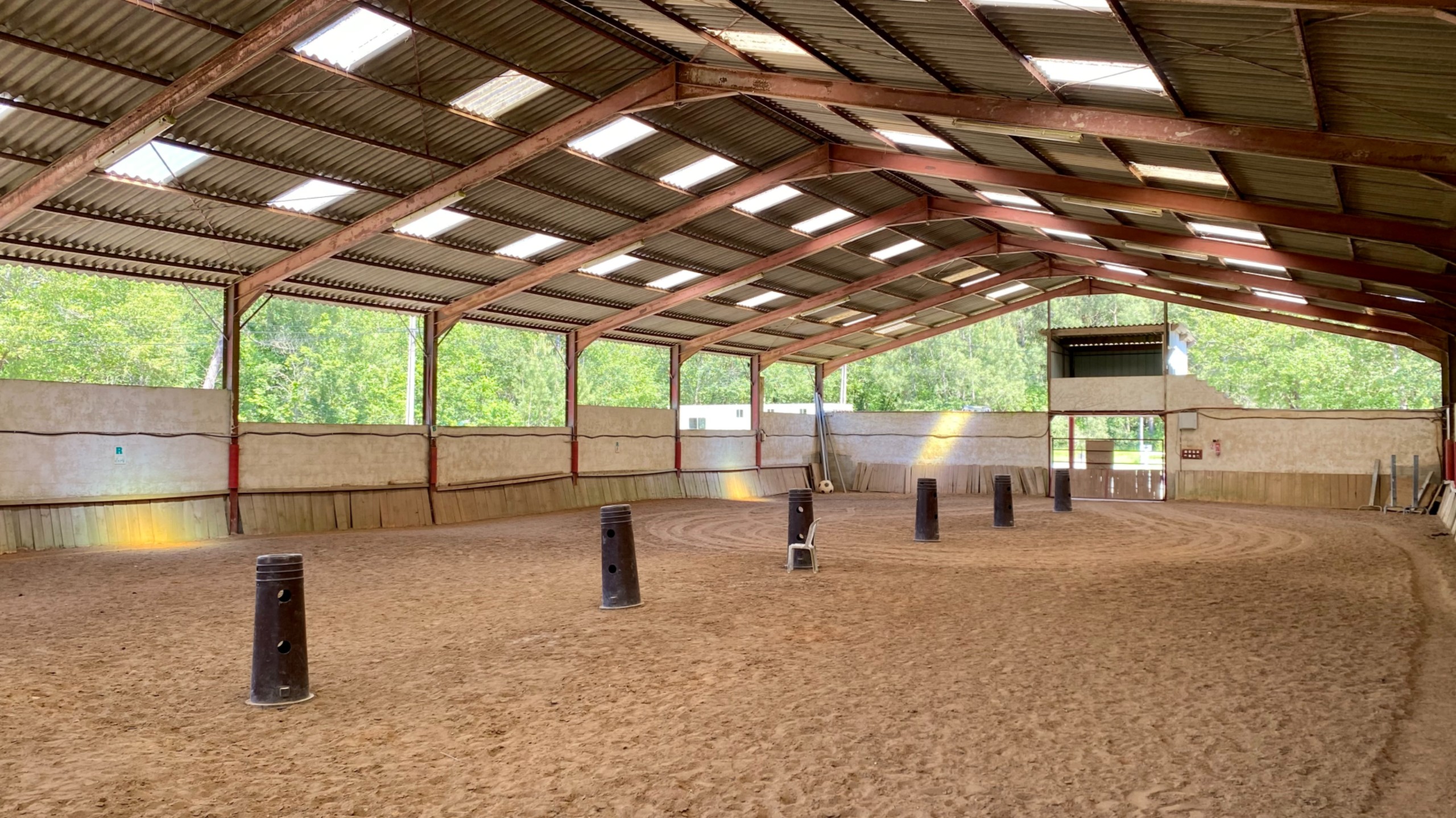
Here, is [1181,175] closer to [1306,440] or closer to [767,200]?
[767,200]

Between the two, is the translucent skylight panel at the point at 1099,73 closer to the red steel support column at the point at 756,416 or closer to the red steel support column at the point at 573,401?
the red steel support column at the point at 573,401

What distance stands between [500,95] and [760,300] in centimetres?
1419

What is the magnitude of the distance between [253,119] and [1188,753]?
13128mm

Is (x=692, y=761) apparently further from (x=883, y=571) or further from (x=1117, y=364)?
(x=1117, y=364)

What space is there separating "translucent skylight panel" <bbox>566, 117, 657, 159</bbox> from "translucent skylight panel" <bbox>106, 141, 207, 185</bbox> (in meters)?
5.30

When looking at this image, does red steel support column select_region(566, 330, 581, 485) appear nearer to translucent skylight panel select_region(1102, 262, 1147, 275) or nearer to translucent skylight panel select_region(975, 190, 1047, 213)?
translucent skylight panel select_region(975, 190, 1047, 213)

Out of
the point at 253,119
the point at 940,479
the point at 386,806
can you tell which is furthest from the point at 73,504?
the point at 940,479

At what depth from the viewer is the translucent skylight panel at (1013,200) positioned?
1886 centimetres

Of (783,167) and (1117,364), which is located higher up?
(783,167)

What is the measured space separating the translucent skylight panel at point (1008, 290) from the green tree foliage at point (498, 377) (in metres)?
19.0

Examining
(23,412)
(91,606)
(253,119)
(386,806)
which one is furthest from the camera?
(23,412)

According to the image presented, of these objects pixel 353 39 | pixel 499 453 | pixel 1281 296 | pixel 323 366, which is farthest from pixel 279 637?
pixel 323 366

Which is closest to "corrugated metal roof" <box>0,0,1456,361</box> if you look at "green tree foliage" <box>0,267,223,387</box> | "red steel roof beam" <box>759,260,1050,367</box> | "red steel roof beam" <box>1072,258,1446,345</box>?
"red steel roof beam" <box>1072,258,1446,345</box>

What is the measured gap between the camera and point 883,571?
1345cm
